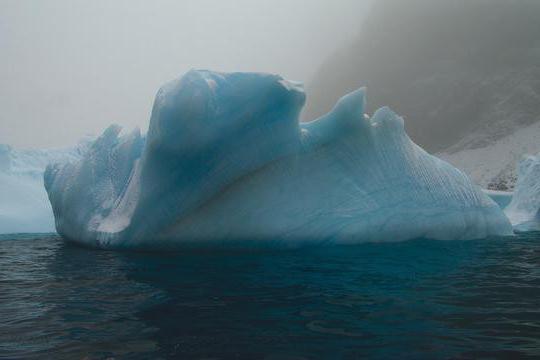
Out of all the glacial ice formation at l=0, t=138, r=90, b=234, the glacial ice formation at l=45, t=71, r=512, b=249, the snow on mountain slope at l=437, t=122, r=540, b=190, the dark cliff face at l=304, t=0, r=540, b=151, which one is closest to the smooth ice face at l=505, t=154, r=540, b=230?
the glacial ice formation at l=45, t=71, r=512, b=249

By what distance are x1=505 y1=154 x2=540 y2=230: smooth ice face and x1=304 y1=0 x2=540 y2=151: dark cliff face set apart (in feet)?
129

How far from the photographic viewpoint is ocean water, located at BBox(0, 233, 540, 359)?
97.9 inches

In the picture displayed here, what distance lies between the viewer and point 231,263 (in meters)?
5.40

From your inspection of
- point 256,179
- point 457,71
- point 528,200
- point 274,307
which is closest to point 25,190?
point 256,179

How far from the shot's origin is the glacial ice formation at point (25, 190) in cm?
1284

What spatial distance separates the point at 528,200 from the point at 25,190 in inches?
624

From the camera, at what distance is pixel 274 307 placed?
3.31 meters

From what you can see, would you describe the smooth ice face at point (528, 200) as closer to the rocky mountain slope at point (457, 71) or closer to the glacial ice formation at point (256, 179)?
the glacial ice formation at point (256, 179)

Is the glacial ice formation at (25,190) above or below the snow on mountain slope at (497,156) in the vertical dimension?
below

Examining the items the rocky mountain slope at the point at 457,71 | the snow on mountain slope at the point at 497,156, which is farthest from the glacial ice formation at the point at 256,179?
the rocky mountain slope at the point at 457,71

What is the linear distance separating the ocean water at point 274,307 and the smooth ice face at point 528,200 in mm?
7147

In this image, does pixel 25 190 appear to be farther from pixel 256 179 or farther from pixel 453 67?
pixel 453 67

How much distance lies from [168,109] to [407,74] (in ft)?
195

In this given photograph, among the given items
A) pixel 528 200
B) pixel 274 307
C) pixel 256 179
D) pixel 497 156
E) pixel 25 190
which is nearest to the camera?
pixel 274 307
